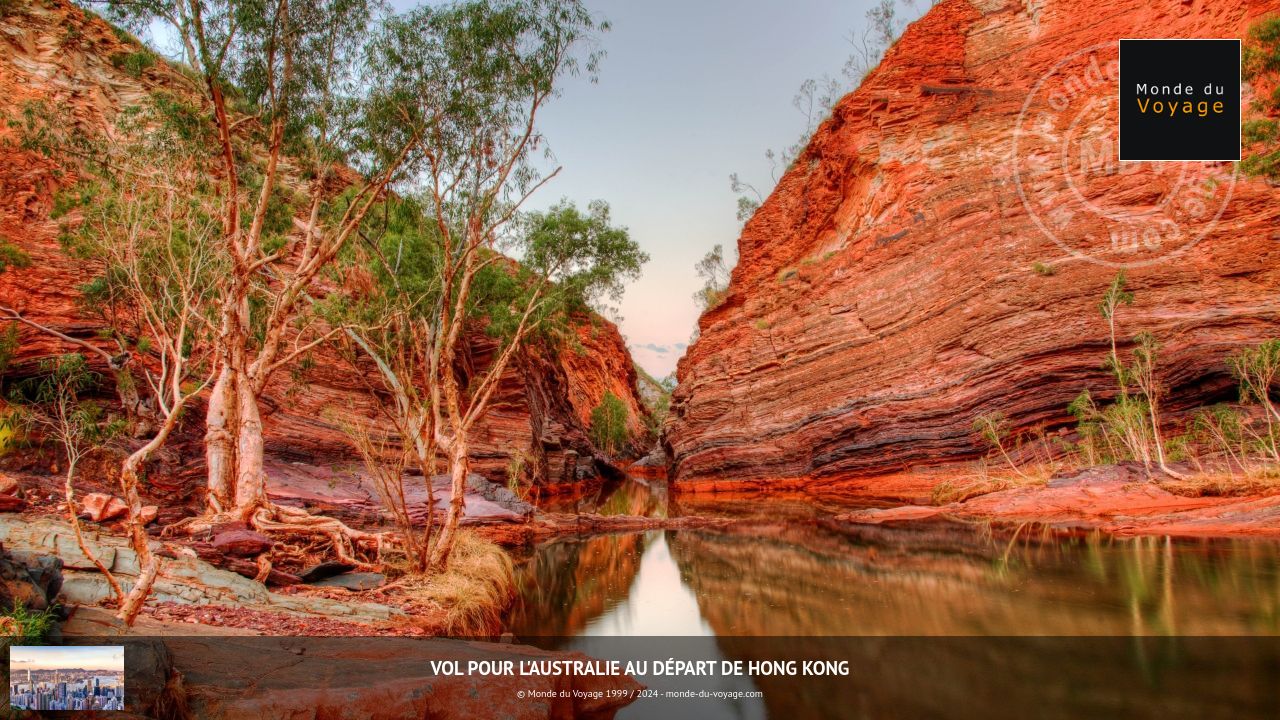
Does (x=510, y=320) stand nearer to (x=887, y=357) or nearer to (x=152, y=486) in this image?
(x=152, y=486)

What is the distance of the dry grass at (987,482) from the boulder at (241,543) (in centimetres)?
1811

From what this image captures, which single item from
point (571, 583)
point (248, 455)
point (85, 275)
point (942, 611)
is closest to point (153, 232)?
point (85, 275)

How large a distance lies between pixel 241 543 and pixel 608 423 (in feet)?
149

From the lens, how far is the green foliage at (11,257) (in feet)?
44.3

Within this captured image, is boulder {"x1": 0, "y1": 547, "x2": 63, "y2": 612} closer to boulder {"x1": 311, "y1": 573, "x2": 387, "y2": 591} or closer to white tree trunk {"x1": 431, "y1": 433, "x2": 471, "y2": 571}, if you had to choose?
boulder {"x1": 311, "y1": 573, "x2": 387, "y2": 591}

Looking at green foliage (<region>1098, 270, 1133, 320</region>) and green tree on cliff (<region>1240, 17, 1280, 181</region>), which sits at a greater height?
green tree on cliff (<region>1240, 17, 1280, 181</region>)

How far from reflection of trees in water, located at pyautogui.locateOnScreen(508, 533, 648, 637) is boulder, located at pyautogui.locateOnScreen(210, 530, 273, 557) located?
3.68 meters

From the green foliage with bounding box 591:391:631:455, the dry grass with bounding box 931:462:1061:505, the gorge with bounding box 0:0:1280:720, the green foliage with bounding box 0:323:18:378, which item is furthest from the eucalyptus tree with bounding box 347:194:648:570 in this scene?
the green foliage with bounding box 591:391:631:455

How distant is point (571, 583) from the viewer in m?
11.0

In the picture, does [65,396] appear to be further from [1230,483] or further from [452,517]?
[1230,483]

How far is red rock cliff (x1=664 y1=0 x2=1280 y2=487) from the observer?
19.4m

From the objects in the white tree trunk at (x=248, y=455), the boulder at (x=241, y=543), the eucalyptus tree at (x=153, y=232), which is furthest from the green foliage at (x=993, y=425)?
the eucalyptus tree at (x=153, y=232)

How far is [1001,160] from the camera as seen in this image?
26.2 m
